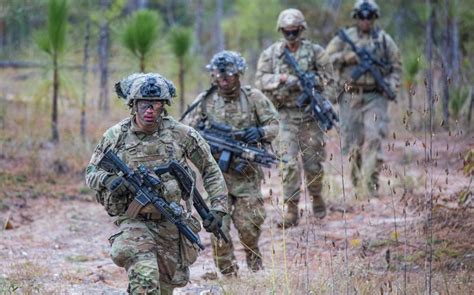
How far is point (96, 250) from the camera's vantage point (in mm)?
8938

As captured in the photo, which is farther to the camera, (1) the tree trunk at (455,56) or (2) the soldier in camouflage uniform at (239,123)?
(1) the tree trunk at (455,56)

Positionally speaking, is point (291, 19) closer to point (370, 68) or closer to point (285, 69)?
point (285, 69)

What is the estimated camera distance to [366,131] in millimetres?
10977

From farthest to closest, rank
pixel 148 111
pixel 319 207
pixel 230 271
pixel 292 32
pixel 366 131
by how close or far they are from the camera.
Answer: pixel 366 131, pixel 319 207, pixel 292 32, pixel 230 271, pixel 148 111

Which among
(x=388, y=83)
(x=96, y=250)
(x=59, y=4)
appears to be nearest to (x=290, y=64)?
(x=388, y=83)

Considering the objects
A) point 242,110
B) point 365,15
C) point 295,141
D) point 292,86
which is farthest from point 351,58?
point 242,110

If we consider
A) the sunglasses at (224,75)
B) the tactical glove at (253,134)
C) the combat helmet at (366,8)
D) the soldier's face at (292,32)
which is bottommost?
the tactical glove at (253,134)

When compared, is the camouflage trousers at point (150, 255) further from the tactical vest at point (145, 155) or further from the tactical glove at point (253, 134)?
the tactical glove at point (253, 134)

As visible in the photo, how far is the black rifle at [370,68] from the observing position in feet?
35.3

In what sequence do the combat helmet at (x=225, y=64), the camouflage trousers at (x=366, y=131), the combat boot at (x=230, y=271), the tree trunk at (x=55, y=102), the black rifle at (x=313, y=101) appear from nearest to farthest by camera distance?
the combat boot at (x=230, y=271) < the combat helmet at (x=225, y=64) < the black rifle at (x=313, y=101) < the camouflage trousers at (x=366, y=131) < the tree trunk at (x=55, y=102)

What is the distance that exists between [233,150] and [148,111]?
200 centimetres

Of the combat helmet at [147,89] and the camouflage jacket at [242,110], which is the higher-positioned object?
the combat helmet at [147,89]

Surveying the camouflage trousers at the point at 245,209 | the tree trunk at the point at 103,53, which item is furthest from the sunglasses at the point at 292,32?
the tree trunk at the point at 103,53

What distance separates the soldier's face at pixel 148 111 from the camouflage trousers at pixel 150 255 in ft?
2.06
